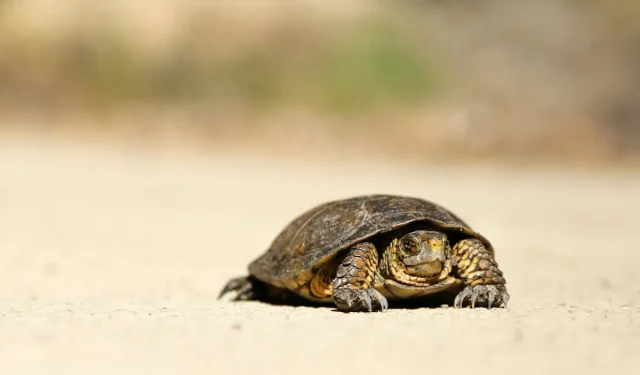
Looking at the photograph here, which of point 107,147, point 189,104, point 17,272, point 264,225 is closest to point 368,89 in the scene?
point 189,104

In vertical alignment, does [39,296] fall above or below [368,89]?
below

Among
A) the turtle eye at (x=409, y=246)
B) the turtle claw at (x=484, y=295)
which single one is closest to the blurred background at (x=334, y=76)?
the turtle claw at (x=484, y=295)

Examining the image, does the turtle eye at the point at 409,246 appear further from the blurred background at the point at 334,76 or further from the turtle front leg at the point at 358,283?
the blurred background at the point at 334,76

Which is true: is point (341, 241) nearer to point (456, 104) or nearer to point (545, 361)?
point (545, 361)

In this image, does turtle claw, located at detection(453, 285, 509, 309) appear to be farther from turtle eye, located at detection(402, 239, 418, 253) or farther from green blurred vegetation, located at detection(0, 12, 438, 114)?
green blurred vegetation, located at detection(0, 12, 438, 114)

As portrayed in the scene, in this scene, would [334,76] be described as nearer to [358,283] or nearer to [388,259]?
[388,259]

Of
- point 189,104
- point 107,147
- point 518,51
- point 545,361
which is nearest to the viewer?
point 545,361

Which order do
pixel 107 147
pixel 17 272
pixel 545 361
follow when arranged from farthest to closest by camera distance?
pixel 107 147 → pixel 17 272 → pixel 545 361

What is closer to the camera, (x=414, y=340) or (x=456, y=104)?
(x=414, y=340)
